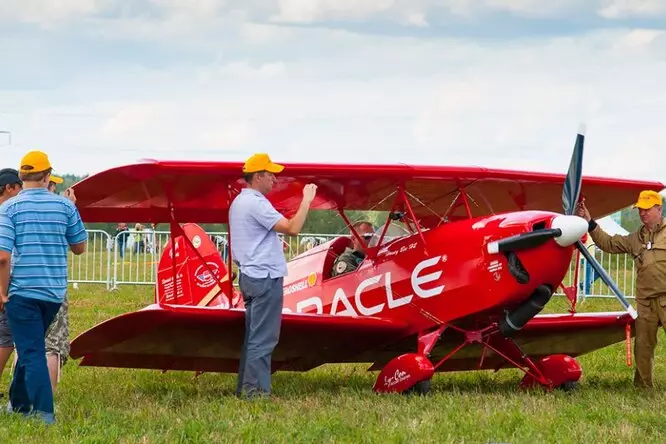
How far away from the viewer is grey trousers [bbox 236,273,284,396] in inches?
319

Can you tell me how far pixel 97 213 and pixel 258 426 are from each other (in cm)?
421

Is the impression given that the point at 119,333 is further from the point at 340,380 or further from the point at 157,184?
the point at 340,380

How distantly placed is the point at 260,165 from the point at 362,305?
1.96m

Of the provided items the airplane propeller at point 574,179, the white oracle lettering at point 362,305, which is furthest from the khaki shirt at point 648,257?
the white oracle lettering at point 362,305

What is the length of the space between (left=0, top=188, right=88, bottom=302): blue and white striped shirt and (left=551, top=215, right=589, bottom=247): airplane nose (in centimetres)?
365

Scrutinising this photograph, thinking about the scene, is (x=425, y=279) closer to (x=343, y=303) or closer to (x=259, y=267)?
(x=343, y=303)

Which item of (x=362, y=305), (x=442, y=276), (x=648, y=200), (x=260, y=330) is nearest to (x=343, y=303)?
(x=362, y=305)

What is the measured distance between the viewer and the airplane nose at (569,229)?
799cm

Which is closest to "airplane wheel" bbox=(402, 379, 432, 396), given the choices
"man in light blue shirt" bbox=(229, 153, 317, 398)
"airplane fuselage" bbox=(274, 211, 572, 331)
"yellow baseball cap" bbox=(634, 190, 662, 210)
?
"airplane fuselage" bbox=(274, 211, 572, 331)

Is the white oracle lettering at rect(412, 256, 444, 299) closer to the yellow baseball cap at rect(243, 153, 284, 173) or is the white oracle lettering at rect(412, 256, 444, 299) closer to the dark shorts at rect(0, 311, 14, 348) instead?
the yellow baseball cap at rect(243, 153, 284, 173)

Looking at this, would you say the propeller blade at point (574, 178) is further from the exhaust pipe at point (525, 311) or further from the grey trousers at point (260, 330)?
the grey trousers at point (260, 330)

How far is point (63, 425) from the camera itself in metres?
6.56

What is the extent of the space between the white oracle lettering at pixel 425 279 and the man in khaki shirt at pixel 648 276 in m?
1.58

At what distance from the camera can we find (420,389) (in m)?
8.48
